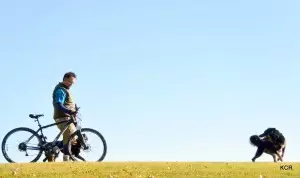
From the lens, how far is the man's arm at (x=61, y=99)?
1879 centimetres

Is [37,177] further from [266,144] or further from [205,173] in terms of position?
[266,144]

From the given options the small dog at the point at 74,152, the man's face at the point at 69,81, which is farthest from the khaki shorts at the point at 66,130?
the man's face at the point at 69,81

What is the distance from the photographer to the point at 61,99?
61.7ft

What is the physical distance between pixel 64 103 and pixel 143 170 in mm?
4217

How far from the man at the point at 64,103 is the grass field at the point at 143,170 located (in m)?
1.91

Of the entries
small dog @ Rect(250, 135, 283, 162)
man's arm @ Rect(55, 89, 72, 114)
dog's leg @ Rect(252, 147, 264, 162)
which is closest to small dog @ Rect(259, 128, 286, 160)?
small dog @ Rect(250, 135, 283, 162)

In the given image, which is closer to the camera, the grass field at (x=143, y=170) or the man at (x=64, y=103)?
the grass field at (x=143, y=170)

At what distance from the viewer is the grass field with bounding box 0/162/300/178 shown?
1577cm

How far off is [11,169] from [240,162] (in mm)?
7686

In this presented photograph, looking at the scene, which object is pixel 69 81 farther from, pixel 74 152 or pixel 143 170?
pixel 143 170

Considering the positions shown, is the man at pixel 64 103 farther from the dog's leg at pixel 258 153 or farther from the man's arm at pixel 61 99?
the dog's leg at pixel 258 153

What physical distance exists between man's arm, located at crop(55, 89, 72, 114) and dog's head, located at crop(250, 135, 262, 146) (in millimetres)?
9978

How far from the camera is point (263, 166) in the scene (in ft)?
59.1

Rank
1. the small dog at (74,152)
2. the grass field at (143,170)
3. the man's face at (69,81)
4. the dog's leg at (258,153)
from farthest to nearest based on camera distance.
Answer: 1. the dog's leg at (258,153)
2. the man's face at (69,81)
3. the small dog at (74,152)
4. the grass field at (143,170)
